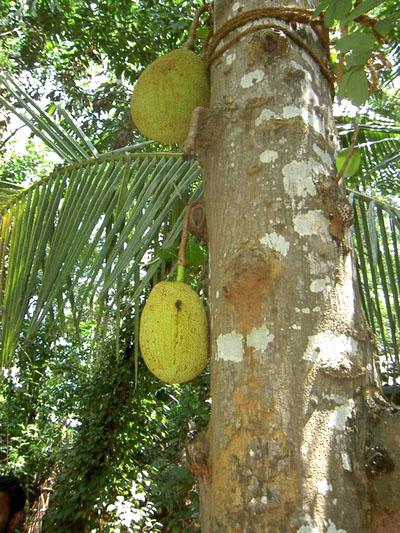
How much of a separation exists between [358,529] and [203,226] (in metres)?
0.56

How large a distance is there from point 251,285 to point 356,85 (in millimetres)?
504

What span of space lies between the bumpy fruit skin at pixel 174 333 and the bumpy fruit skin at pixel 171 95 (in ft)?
1.35

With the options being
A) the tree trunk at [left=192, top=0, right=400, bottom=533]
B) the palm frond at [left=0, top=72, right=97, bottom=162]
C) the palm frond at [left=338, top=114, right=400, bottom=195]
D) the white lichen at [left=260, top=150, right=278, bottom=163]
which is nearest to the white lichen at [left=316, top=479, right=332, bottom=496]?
the tree trunk at [left=192, top=0, right=400, bottom=533]

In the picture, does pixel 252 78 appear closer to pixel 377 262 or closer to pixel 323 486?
pixel 323 486

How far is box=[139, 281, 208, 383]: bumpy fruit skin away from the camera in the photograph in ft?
3.40

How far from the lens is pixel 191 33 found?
149 centimetres

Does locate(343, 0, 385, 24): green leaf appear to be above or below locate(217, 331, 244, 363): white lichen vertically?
above

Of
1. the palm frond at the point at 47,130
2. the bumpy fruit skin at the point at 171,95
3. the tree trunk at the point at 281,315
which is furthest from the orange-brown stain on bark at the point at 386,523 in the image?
the palm frond at the point at 47,130

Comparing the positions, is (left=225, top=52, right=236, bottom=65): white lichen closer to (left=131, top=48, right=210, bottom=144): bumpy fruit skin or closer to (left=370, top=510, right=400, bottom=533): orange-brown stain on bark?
(left=131, top=48, right=210, bottom=144): bumpy fruit skin

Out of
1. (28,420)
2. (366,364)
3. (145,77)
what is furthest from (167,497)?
(366,364)

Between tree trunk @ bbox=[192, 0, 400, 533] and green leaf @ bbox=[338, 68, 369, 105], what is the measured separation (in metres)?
0.08

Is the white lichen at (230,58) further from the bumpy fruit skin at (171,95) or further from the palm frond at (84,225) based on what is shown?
the palm frond at (84,225)

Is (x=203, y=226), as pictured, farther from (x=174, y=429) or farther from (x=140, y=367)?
(x=174, y=429)

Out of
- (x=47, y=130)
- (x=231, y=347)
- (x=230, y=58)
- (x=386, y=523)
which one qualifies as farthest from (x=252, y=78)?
(x=47, y=130)
